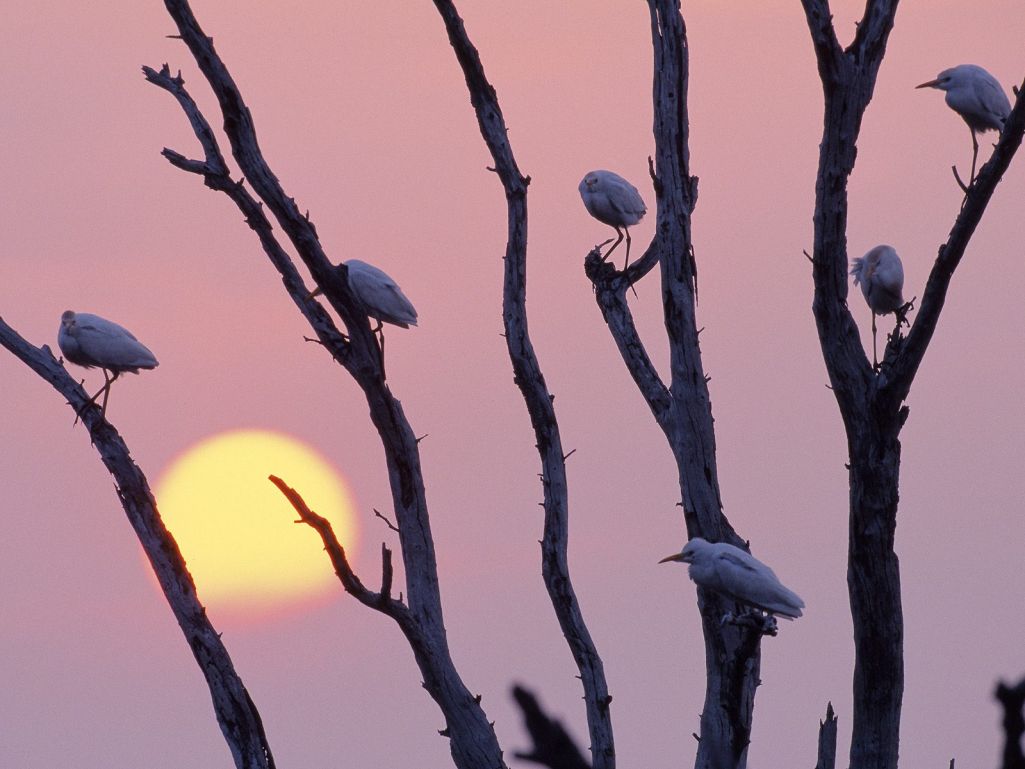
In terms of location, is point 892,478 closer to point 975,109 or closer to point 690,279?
point 690,279

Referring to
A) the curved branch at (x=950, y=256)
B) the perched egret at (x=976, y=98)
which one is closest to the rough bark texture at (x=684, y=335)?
the curved branch at (x=950, y=256)

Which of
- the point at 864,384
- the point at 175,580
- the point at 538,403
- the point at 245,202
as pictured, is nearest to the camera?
the point at 864,384

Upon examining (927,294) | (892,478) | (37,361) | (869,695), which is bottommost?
(869,695)

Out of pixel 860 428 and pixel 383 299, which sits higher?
pixel 383 299

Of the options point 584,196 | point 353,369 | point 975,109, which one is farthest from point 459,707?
point 584,196

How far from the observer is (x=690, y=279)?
12203 mm

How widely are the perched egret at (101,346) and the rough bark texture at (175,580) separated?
12.2 ft

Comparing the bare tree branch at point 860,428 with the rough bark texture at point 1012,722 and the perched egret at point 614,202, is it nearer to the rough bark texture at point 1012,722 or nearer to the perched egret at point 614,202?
the rough bark texture at point 1012,722

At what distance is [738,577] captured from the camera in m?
12.0

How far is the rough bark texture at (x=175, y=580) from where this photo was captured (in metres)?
12.9

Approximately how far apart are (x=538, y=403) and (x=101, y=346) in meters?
5.62

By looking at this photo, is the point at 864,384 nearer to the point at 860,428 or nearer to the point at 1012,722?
the point at 860,428

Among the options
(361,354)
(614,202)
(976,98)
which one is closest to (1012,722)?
(361,354)

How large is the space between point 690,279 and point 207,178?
11.9ft
